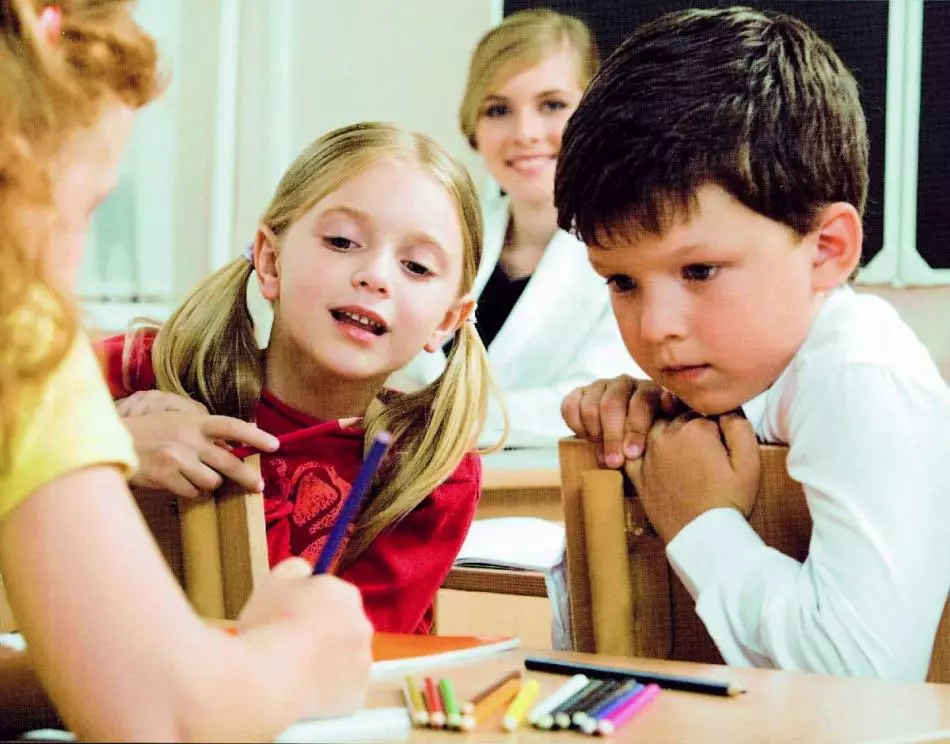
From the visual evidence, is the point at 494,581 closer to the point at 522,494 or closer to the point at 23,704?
the point at 522,494

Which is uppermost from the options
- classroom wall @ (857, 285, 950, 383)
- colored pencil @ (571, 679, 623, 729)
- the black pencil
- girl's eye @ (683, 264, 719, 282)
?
girl's eye @ (683, 264, 719, 282)

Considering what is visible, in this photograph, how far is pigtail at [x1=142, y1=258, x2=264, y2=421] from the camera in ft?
2.96

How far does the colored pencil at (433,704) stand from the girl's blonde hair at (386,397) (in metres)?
0.39

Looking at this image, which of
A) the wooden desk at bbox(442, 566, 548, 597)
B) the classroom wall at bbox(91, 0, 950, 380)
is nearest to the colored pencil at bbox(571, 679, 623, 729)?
the wooden desk at bbox(442, 566, 548, 597)

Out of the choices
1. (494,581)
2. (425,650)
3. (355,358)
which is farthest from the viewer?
(494,581)

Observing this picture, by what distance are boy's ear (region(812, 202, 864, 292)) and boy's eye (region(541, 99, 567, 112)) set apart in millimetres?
1055

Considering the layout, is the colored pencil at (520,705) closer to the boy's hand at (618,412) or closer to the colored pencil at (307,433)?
the boy's hand at (618,412)

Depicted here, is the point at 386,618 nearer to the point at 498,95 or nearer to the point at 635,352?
the point at 635,352

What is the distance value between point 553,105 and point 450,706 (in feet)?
4.57

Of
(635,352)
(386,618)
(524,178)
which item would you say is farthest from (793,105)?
(524,178)

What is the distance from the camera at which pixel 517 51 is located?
1826 millimetres

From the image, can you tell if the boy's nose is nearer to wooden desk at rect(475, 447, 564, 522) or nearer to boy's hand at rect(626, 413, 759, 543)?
boy's hand at rect(626, 413, 759, 543)

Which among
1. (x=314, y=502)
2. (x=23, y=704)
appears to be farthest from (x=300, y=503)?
(x=23, y=704)

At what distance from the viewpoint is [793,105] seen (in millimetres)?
732
